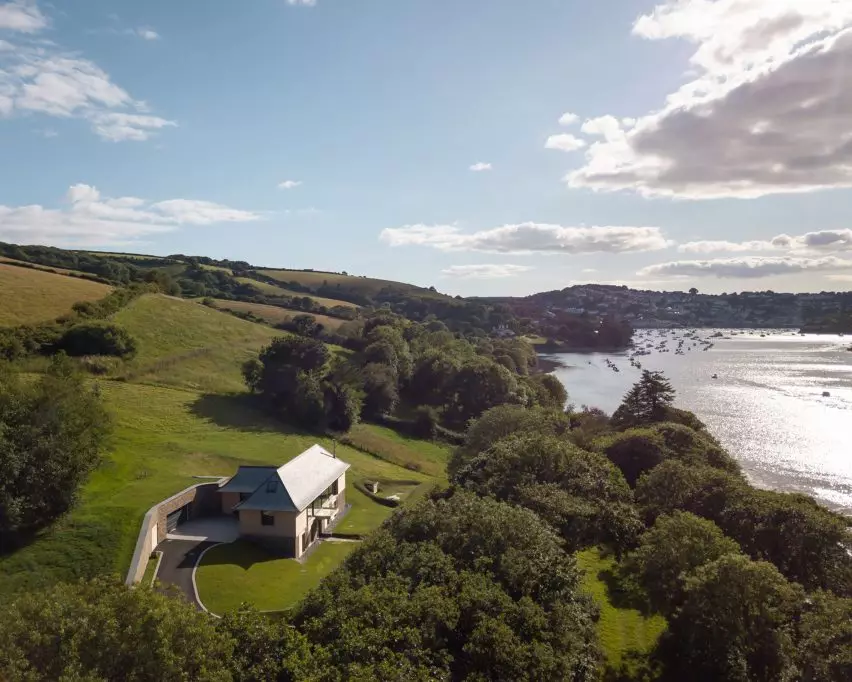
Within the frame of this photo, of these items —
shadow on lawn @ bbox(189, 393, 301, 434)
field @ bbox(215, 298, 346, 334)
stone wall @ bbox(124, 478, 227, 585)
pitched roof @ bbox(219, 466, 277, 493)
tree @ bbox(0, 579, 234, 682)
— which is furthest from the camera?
field @ bbox(215, 298, 346, 334)

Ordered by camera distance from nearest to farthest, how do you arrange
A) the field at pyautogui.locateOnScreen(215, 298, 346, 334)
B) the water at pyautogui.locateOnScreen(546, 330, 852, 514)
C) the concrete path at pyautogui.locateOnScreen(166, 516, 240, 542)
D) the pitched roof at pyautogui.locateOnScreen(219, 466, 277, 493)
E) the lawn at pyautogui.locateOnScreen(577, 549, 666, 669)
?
the lawn at pyautogui.locateOnScreen(577, 549, 666, 669)
the concrete path at pyautogui.locateOnScreen(166, 516, 240, 542)
the pitched roof at pyautogui.locateOnScreen(219, 466, 277, 493)
the water at pyautogui.locateOnScreen(546, 330, 852, 514)
the field at pyautogui.locateOnScreen(215, 298, 346, 334)

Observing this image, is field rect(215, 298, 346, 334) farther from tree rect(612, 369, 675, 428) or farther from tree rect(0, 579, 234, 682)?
tree rect(0, 579, 234, 682)

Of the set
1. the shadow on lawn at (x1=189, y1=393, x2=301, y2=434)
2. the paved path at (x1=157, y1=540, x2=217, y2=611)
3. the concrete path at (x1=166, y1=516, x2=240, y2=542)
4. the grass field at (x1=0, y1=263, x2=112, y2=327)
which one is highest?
the grass field at (x1=0, y1=263, x2=112, y2=327)

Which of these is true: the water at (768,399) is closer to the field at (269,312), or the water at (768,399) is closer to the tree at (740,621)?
the tree at (740,621)

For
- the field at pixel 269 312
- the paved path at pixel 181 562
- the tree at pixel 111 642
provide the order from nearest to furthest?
the tree at pixel 111 642, the paved path at pixel 181 562, the field at pixel 269 312

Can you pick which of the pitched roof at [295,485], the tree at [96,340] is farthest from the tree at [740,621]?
the tree at [96,340]

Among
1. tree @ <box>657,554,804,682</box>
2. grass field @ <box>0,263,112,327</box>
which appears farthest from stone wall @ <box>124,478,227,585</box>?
grass field @ <box>0,263,112,327</box>

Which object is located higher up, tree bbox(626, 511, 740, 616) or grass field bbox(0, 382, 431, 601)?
tree bbox(626, 511, 740, 616)
